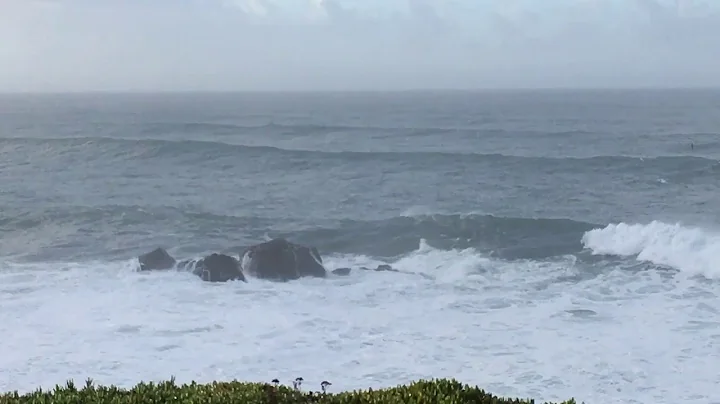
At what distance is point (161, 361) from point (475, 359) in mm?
6434

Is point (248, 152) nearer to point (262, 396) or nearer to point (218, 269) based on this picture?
point (218, 269)

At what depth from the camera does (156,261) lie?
72.9ft

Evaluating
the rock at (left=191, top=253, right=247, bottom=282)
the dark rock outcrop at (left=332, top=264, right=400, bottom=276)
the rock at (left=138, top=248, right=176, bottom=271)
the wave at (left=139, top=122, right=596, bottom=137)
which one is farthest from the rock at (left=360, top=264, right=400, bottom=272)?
the wave at (left=139, top=122, right=596, bottom=137)

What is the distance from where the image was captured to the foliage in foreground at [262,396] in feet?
20.8

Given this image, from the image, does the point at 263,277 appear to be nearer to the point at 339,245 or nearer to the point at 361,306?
the point at 361,306

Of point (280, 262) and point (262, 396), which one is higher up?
point (262, 396)

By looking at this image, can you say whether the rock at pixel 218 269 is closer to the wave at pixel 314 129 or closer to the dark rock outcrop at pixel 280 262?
the dark rock outcrop at pixel 280 262

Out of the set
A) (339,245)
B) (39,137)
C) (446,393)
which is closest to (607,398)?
(446,393)

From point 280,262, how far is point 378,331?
640 cm

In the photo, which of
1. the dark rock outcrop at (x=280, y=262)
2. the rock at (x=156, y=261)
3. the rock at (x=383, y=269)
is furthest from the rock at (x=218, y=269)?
the rock at (x=383, y=269)

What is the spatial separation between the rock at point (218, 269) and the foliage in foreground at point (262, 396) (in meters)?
13.7

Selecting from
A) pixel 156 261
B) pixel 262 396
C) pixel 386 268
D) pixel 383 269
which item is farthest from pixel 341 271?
pixel 262 396

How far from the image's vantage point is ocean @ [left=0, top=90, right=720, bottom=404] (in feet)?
45.3

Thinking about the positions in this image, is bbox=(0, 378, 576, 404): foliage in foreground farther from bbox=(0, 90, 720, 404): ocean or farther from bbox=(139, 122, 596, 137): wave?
bbox=(139, 122, 596, 137): wave
